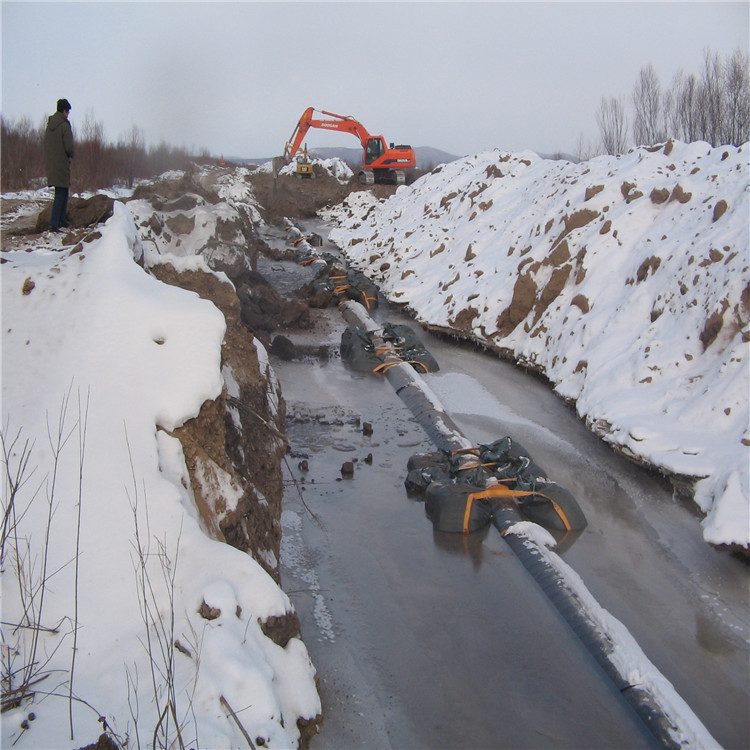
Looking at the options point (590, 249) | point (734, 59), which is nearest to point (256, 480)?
point (590, 249)

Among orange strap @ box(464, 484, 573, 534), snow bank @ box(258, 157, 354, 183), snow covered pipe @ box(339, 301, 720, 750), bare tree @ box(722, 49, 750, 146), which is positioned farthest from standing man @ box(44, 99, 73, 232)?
snow bank @ box(258, 157, 354, 183)

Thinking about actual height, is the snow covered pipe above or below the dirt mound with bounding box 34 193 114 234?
below

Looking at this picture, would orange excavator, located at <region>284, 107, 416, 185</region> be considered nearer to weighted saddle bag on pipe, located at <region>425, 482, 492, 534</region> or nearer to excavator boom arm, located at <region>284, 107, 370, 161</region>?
excavator boom arm, located at <region>284, 107, 370, 161</region>

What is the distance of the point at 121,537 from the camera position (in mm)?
3203

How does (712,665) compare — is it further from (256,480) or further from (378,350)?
(378,350)

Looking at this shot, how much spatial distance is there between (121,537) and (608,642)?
282 centimetres

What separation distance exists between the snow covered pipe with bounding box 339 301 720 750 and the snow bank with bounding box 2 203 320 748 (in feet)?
5.76

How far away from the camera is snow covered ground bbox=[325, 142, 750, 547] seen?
6527 mm

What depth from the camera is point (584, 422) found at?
7938 millimetres

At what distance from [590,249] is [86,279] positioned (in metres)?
7.88

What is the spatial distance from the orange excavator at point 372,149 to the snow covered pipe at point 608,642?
26.2 m

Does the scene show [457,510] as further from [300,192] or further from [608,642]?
[300,192]

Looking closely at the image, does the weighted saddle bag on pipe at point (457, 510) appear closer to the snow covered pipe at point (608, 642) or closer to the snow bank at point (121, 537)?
the snow covered pipe at point (608, 642)

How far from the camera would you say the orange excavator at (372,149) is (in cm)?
A: 2928
